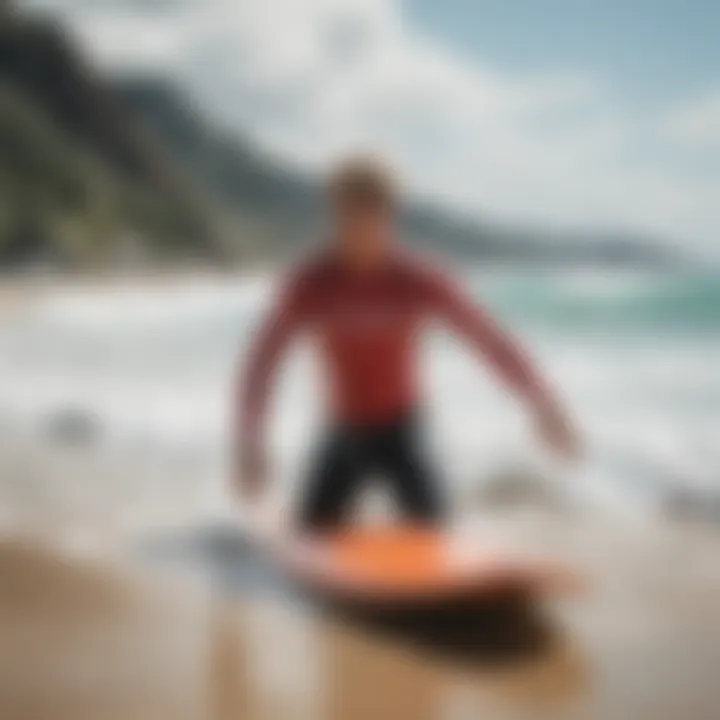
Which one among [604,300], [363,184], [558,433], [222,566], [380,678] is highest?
[363,184]

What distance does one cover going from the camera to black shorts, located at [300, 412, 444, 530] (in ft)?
4.00

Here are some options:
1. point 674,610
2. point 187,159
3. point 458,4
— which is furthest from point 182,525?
A: point 458,4

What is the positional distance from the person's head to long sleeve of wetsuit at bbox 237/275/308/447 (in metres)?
0.06

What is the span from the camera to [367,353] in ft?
3.99

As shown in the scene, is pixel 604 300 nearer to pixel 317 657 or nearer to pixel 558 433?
pixel 558 433

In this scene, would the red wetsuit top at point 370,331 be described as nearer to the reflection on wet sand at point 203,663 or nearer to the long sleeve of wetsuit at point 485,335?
the long sleeve of wetsuit at point 485,335

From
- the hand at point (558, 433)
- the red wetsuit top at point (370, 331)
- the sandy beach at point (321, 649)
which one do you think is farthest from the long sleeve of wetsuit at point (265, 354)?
the hand at point (558, 433)

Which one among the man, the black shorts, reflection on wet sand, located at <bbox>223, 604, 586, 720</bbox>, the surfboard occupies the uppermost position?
the man

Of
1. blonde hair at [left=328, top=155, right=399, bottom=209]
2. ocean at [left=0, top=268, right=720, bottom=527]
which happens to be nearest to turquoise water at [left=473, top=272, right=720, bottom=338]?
ocean at [left=0, top=268, right=720, bottom=527]

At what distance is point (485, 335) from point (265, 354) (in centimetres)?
21

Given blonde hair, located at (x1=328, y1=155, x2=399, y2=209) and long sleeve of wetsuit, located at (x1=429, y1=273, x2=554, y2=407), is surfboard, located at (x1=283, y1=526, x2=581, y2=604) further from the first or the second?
blonde hair, located at (x1=328, y1=155, x2=399, y2=209)

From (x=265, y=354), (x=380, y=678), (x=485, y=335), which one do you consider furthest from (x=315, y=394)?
(x=380, y=678)

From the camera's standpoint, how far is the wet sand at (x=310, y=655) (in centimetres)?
110

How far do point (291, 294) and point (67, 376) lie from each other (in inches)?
9.9
